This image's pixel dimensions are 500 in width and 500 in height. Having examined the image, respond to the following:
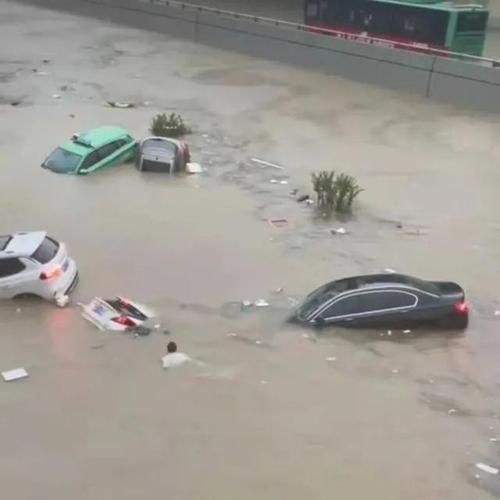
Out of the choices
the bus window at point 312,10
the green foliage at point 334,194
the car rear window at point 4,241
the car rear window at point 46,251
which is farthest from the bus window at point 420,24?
the car rear window at point 4,241

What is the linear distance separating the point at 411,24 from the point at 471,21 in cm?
213

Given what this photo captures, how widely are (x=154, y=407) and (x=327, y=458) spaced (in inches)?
97.4

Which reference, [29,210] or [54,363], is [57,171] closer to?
[29,210]

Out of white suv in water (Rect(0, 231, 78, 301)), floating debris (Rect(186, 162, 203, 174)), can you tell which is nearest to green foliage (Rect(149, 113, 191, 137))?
floating debris (Rect(186, 162, 203, 174))

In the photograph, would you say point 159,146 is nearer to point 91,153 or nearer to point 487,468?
point 91,153

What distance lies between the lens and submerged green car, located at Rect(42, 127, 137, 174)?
2067 centimetres

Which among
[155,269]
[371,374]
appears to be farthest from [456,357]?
[155,269]

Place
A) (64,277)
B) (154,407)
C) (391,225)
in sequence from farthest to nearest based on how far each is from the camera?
(391,225) < (64,277) < (154,407)

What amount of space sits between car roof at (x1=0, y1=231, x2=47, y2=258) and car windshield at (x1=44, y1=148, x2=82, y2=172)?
5.98m

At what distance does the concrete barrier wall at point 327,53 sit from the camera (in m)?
28.5

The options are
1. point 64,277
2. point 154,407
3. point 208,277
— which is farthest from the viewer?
point 208,277

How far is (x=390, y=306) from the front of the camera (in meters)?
13.2

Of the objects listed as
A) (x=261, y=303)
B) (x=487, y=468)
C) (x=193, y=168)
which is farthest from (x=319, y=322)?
(x=193, y=168)

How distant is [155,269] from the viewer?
1566 cm
